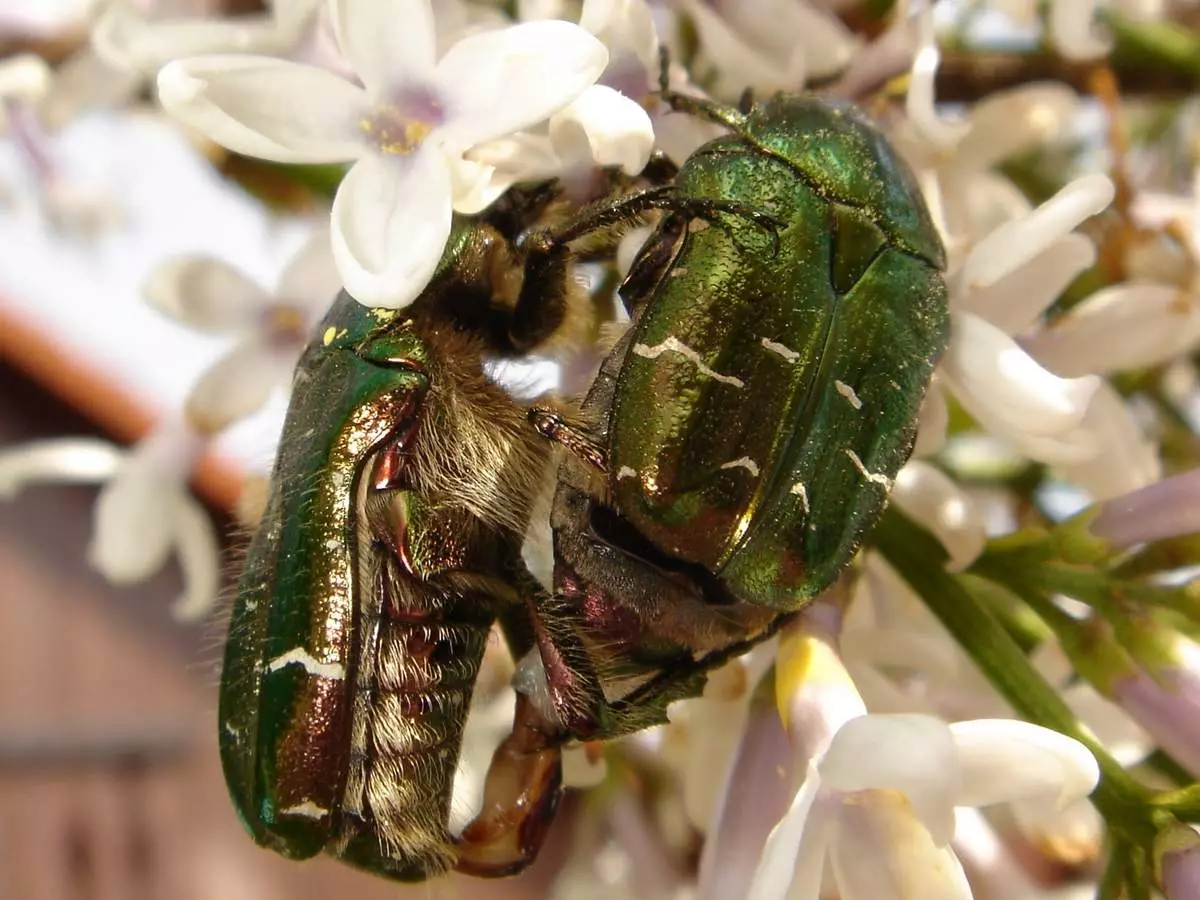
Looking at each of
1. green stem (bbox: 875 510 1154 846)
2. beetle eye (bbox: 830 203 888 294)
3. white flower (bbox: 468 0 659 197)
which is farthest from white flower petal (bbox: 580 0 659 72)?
green stem (bbox: 875 510 1154 846)

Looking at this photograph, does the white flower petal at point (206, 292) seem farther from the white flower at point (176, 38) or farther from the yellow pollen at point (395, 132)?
the yellow pollen at point (395, 132)

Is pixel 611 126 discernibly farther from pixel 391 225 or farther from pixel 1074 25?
pixel 1074 25

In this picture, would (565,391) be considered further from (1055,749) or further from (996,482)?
(996,482)

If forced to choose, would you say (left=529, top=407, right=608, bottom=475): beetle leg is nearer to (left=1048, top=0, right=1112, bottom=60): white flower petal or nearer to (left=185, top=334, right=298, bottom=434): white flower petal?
(left=185, top=334, right=298, bottom=434): white flower petal

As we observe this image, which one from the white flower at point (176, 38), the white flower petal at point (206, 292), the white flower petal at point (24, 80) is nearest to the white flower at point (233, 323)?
the white flower petal at point (206, 292)

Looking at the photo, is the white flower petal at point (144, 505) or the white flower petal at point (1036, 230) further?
the white flower petal at point (144, 505)

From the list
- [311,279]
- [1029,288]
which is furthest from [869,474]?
[311,279]
